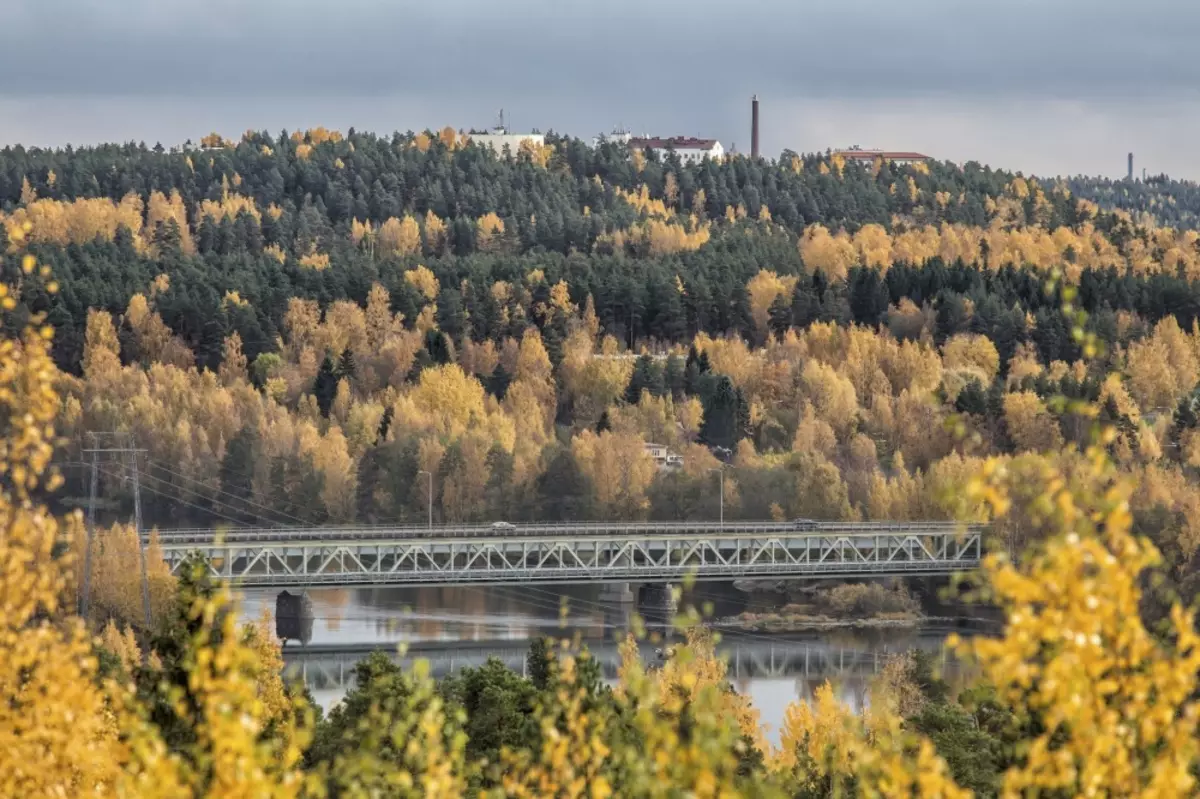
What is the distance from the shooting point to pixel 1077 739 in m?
12.0

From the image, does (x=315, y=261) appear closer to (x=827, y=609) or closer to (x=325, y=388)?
(x=325, y=388)

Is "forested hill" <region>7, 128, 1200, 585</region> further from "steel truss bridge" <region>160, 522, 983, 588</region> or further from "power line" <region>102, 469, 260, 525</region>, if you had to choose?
"steel truss bridge" <region>160, 522, 983, 588</region>

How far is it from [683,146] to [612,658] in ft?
322

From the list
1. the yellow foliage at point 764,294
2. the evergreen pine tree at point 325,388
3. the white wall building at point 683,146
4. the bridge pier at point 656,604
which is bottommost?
the bridge pier at point 656,604

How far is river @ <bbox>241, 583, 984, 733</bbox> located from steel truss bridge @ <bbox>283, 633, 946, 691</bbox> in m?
0.02

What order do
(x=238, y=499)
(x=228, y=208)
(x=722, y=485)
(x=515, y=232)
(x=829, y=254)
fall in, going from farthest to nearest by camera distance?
(x=228, y=208) → (x=515, y=232) → (x=829, y=254) → (x=238, y=499) → (x=722, y=485)

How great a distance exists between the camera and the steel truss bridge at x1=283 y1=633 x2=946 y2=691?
45938 millimetres

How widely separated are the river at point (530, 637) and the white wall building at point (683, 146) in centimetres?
8479

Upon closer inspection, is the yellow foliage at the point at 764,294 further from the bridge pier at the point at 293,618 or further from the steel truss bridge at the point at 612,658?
the steel truss bridge at the point at 612,658

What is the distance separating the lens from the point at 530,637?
50344 millimetres

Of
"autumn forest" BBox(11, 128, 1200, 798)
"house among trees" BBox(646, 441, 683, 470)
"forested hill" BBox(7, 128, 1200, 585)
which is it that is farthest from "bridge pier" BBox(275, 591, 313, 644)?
"house among trees" BBox(646, 441, 683, 470)

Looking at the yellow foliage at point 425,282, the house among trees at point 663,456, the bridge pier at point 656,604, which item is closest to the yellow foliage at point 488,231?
the yellow foliage at point 425,282

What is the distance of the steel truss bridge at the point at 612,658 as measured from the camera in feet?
151

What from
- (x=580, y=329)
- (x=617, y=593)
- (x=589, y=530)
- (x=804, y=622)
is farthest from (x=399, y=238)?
(x=804, y=622)
